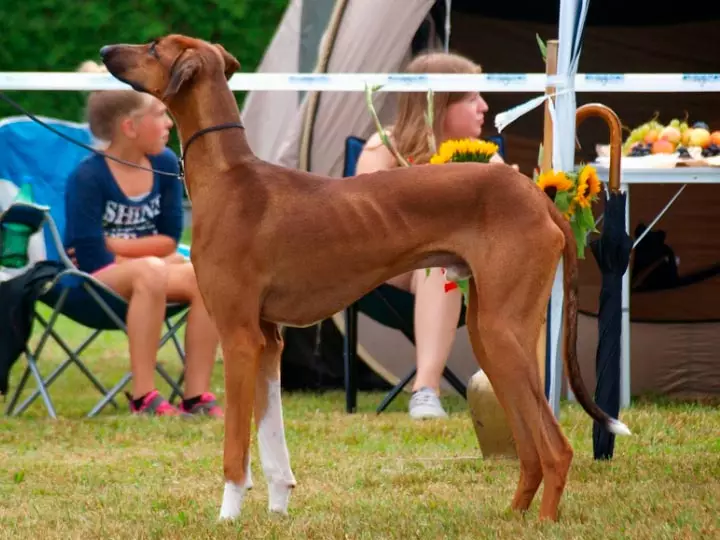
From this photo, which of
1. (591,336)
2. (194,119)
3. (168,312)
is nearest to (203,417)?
(168,312)

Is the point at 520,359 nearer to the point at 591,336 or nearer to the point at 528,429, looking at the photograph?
the point at 528,429

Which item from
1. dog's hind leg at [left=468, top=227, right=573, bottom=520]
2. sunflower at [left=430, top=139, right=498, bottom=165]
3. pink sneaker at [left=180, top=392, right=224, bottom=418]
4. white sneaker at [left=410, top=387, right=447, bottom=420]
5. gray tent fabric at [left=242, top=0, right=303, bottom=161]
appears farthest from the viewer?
gray tent fabric at [left=242, top=0, right=303, bottom=161]

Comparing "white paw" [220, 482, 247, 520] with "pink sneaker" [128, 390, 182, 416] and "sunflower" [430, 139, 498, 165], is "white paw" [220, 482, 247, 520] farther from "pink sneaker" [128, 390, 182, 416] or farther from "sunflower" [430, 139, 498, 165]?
"pink sneaker" [128, 390, 182, 416]

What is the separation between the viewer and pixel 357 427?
256 inches

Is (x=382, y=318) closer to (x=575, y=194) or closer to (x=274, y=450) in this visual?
(x=575, y=194)

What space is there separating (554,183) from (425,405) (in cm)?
206

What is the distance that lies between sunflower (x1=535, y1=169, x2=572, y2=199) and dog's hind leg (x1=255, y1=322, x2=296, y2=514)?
119 centimetres

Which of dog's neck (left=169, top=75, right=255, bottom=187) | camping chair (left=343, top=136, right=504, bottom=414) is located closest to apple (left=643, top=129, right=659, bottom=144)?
camping chair (left=343, top=136, right=504, bottom=414)

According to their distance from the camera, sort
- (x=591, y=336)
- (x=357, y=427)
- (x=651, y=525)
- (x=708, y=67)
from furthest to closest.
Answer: (x=708, y=67) → (x=591, y=336) → (x=357, y=427) → (x=651, y=525)

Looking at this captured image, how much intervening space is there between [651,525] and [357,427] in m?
2.50

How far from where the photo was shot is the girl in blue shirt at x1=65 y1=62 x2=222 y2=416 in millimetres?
6969

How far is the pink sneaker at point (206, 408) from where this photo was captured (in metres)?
6.93

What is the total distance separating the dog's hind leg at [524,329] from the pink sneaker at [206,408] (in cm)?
290

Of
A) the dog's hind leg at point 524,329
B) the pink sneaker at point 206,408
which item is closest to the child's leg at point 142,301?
the pink sneaker at point 206,408
